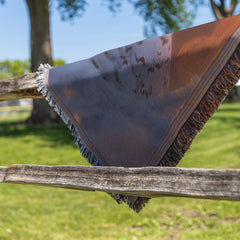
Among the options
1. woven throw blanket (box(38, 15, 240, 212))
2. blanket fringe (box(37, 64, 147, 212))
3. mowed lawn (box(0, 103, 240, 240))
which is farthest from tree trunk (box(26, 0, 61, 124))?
woven throw blanket (box(38, 15, 240, 212))

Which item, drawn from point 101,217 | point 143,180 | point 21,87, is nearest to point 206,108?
point 143,180

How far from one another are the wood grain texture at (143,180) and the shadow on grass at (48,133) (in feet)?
22.9

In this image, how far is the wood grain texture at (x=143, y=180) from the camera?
137cm

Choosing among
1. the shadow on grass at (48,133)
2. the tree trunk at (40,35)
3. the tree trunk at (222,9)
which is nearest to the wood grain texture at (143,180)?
the shadow on grass at (48,133)

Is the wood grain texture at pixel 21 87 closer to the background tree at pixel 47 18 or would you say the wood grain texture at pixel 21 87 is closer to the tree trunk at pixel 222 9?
the background tree at pixel 47 18

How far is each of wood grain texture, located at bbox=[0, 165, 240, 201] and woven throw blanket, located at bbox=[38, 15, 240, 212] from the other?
0.89 feet

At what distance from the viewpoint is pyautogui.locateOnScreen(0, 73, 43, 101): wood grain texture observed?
2152mm

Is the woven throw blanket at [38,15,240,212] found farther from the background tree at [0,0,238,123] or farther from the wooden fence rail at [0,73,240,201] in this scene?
the background tree at [0,0,238,123]

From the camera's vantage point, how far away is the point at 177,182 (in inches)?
58.0

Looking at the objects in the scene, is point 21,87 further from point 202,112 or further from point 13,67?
point 13,67

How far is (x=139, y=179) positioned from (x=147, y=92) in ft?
1.66

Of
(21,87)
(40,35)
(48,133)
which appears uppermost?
(21,87)

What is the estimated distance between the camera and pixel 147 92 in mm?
1814

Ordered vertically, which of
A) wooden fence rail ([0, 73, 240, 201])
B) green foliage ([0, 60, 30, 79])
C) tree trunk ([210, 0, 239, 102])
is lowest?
green foliage ([0, 60, 30, 79])
